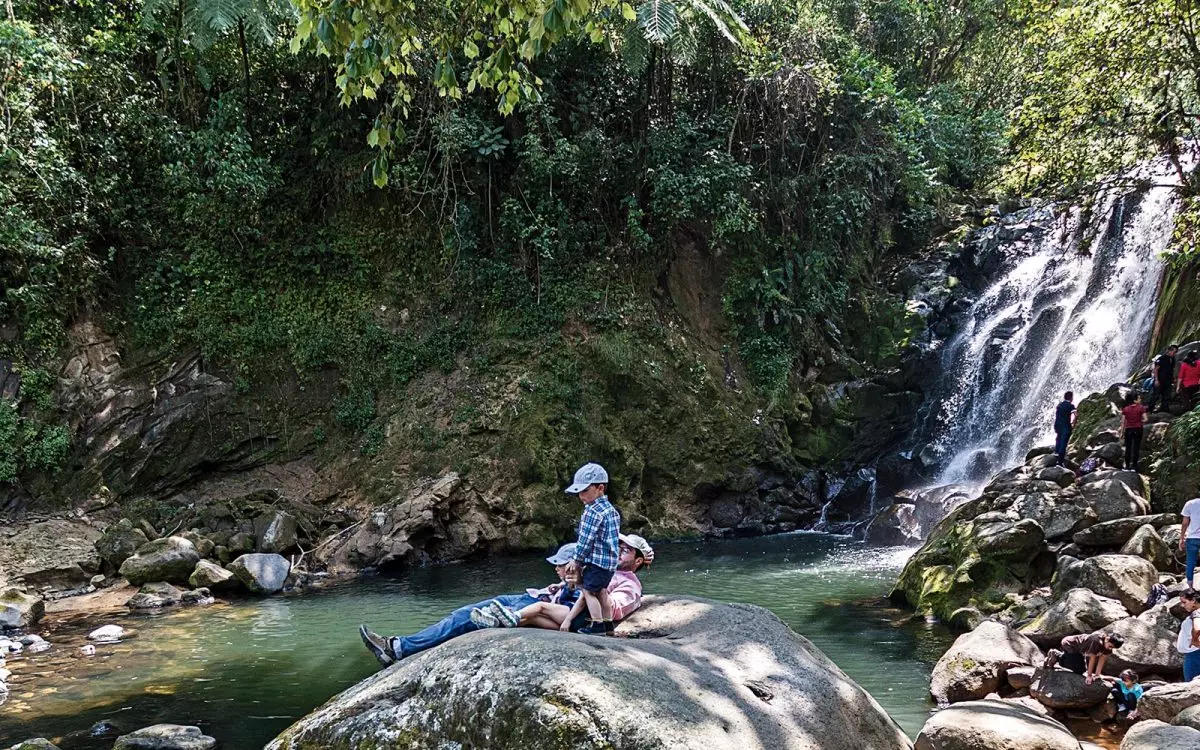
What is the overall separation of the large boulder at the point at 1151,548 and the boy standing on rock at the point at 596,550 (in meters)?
6.89

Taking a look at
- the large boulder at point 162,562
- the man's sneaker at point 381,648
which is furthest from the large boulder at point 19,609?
the man's sneaker at point 381,648

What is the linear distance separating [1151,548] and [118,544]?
14855 mm

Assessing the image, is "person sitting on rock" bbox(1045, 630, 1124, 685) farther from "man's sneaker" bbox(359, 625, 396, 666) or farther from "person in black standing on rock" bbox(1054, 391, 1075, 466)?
"person in black standing on rock" bbox(1054, 391, 1075, 466)

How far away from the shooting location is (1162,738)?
16.5ft

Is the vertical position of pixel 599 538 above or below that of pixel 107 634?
above

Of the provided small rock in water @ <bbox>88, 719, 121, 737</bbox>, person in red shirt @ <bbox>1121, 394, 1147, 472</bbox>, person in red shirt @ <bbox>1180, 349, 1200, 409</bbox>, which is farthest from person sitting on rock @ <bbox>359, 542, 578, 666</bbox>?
person in red shirt @ <bbox>1180, 349, 1200, 409</bbox>

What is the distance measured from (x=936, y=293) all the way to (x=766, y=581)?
12.3 meters

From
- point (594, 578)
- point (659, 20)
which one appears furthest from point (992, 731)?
point (659, 20)

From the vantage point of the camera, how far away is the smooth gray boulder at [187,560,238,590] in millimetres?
12852

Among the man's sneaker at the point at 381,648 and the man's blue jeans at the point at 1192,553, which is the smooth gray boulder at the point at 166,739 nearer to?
the man's sneaker at the point at 381,648

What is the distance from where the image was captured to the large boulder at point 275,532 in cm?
1449

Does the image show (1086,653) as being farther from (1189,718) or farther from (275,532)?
(275,532)

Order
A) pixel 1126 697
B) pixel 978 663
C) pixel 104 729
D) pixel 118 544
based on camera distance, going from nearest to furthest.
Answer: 1. pixel 1126 697
2. pixel 104 729
3. pixel 978 663
4. pixel 118 544

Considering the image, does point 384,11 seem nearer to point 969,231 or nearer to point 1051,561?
point 1051,561
